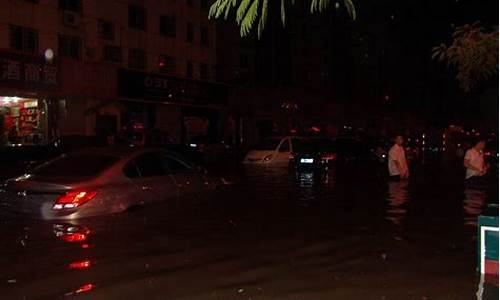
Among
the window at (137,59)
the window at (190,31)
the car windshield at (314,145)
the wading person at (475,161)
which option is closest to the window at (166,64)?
the window at (137,59)

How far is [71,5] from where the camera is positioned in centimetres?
3322

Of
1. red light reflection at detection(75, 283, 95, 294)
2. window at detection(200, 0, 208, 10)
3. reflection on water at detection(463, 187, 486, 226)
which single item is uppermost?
window at detection(200, 0, 208, 10)

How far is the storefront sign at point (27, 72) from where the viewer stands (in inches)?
1142

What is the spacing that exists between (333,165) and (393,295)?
852 inches

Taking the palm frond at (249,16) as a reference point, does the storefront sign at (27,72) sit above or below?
above

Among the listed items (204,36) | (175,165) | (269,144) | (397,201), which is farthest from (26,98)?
(175,165)

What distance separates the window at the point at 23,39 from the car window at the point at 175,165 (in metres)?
20.9

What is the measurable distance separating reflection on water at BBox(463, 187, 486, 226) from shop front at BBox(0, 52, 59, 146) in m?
19.9

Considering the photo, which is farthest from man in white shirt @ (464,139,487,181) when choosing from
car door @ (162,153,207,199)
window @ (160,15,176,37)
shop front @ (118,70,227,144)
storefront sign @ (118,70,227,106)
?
window @ (160,15,176,37)

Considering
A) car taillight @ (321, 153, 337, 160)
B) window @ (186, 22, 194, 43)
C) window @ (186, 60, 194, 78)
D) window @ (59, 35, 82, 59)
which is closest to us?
car taillight @ (321, 153, 337, 160)

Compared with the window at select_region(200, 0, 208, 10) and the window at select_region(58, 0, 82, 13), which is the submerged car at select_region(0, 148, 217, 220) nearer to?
the window at select_region(58, 0, 82, 13)

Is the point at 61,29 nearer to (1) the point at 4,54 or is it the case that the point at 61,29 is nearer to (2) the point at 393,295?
(1) the point at 4,54

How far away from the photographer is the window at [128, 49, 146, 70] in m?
36.8

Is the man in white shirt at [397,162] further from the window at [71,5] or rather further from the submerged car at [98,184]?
the window at [71,5]
